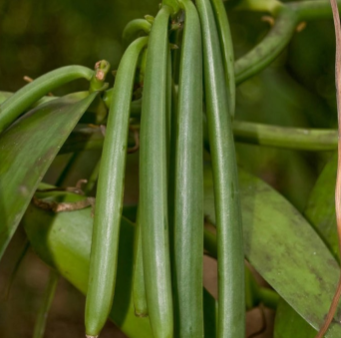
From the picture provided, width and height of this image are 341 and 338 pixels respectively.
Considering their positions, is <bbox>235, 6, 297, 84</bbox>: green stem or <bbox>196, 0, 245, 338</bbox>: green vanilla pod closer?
<bbox>196, 0, 245, 338</bbox>: green vanilla pod

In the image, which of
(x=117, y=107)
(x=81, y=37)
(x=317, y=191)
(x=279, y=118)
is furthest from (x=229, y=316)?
(x=81, y=37)

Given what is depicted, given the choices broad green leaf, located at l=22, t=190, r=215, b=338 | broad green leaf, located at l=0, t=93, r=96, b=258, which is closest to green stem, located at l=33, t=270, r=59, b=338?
broad green leaf, located at l=22, t=190, r=215, b=338

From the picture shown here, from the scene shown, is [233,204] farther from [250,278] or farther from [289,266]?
[250,278]

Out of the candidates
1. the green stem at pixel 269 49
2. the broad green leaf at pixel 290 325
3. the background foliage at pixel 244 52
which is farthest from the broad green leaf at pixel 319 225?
the background foliage at pixel 244 52

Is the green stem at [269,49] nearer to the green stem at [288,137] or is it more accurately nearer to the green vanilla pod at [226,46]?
the green stem at [288,137]

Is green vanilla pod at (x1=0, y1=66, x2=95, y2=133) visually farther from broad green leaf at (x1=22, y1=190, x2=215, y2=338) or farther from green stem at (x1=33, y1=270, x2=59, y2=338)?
green stem at (x1=33, y1=270, x2=59, y2=338)

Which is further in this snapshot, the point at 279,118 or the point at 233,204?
the point at 279,118
